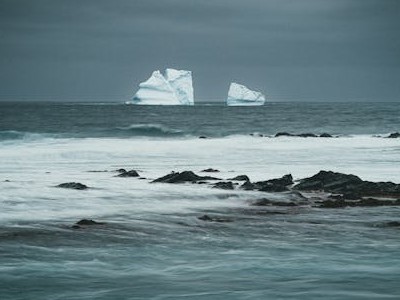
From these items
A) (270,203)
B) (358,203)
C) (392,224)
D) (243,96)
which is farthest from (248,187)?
(243,96)

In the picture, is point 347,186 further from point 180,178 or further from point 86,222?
point 86,222

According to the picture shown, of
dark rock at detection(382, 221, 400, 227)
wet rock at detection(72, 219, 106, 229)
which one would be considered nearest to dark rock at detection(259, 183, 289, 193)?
dark rock at detection(382, 221, 400, 227)

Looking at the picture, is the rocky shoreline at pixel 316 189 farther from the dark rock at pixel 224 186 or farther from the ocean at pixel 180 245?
the ocean at pixel 180 245

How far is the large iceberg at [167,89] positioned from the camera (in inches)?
4531

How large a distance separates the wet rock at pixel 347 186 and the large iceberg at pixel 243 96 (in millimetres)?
109345

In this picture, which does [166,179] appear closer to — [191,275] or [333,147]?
[191,275]

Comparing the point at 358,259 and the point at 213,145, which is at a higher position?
the point at 213,145

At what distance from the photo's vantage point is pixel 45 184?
18156 millimetres

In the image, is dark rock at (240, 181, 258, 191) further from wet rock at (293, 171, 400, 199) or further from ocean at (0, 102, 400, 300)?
wet rock at (293, 171, 400, 199)

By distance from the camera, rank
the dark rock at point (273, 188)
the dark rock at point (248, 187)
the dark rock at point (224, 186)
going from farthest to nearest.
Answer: the dark rock at point (224, 186), the dark rock at point (248, 187), the dark rock at point (273, 188)

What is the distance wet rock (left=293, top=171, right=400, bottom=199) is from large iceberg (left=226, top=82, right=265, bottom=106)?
10935 cm

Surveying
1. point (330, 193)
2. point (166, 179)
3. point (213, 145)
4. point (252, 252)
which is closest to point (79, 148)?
point (213, 145)

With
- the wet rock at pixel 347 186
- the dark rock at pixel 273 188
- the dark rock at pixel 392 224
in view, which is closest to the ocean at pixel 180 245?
the dark rock at pixel 392 224

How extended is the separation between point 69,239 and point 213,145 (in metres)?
29.0
